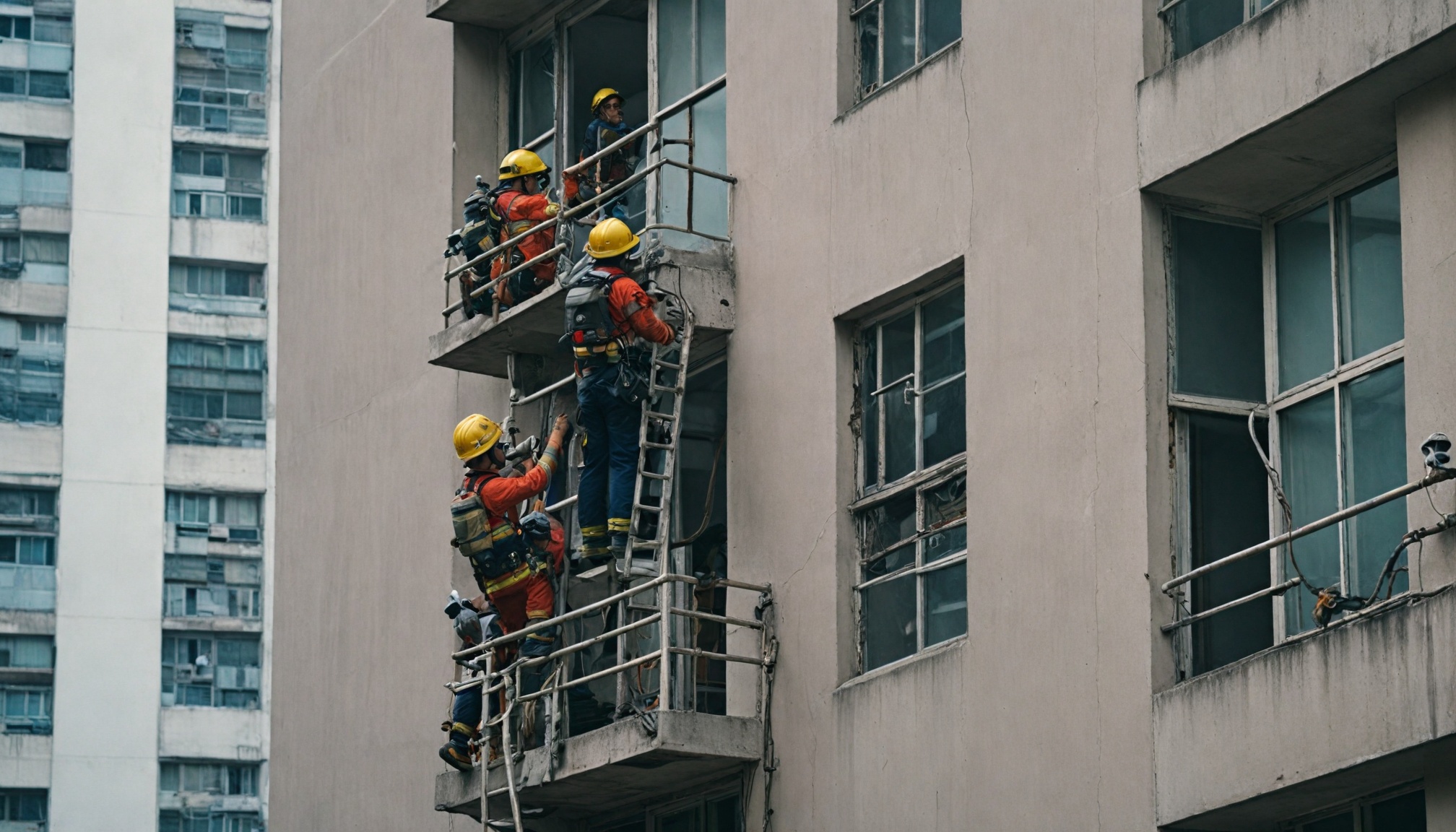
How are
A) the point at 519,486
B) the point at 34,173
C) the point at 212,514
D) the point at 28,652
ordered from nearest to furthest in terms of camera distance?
the point at 519,486 < the point at 28,652 < the point at 212,514 < the point at 34,173

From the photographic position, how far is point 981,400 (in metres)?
16.1

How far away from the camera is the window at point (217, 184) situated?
74.2m

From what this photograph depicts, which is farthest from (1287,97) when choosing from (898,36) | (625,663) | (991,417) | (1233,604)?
(625,663)

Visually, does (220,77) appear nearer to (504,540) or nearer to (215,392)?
(215,392)

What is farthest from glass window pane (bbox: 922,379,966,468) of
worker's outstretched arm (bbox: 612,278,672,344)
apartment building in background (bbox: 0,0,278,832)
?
apartment building in background (bbox: 0,0,278,832)

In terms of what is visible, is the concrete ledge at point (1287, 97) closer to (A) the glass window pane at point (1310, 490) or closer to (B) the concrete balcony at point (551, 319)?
(A) the glass window pane at point (1310, 490)

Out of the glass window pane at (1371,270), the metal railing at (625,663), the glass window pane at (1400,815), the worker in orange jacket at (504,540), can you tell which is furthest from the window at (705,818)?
the glass window pane at (1371,270)

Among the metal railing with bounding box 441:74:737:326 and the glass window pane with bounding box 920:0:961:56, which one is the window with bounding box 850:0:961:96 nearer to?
the glass window pane with bounding box 920:0:961:56

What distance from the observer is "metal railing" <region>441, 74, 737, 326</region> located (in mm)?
19281

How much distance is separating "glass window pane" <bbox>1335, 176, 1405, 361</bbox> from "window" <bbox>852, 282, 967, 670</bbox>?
3301mm

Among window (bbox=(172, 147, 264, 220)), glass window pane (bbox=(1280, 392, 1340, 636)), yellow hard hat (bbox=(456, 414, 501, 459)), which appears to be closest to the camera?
glass window pane (bbox=(1280, 392, 1340, 636))

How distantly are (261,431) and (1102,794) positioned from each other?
2379 inches

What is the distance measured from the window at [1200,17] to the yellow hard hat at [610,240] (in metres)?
5.12

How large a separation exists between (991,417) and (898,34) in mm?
3566
